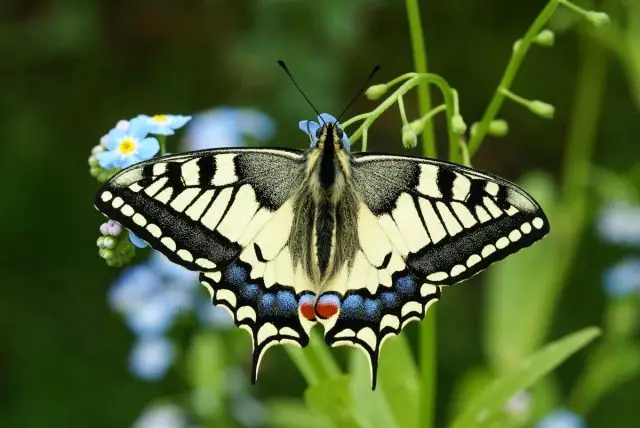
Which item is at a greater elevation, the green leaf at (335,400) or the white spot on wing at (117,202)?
the white spot on wing at (117,202)

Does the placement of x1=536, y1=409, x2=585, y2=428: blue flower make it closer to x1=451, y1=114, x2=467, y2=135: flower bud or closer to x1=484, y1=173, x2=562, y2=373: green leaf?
x1=484, y1=173, x2=562, y2=373: green leaf

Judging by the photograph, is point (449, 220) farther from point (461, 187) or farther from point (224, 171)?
point (224, 171)

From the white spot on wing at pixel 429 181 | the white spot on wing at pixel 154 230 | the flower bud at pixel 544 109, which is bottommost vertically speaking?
the white spot on wing at pixel 429 181

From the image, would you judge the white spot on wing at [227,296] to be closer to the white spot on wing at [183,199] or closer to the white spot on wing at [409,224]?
the white spot on wing at [183,199]

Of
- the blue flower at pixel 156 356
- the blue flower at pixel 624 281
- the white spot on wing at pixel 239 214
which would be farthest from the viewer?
the blue flower at pixel 624 281

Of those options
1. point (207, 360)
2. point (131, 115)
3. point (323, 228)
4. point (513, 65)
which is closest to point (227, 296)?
point (323, 228)

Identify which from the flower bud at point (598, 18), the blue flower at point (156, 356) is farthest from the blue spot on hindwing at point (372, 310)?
the blue flower at point (156, 356)

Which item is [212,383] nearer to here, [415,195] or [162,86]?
[415,195]
